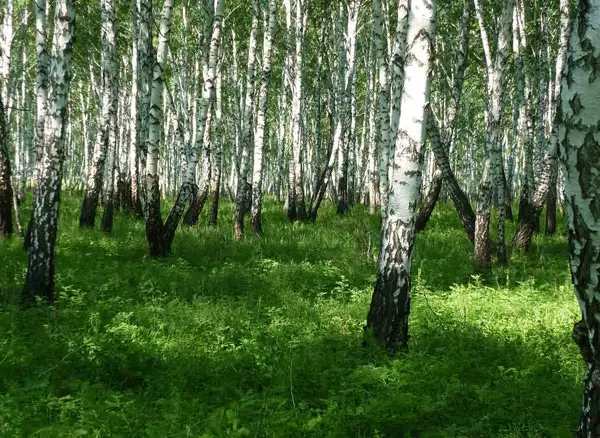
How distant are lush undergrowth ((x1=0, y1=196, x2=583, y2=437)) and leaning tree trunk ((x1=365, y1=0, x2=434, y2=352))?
0.37 meters

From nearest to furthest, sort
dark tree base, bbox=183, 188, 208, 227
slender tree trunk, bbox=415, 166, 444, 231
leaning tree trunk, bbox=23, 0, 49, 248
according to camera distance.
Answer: leaning tree trunk, bbox=23, 0, 49, 248 → slender tree trunk, bbox=415, 166, 444, 231 → dark tree base, bbox=183, 188, 208, 227

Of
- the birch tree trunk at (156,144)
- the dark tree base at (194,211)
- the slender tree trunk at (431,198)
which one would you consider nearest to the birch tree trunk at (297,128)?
the dark tree base at (194,211)

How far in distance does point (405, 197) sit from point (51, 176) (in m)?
4.61

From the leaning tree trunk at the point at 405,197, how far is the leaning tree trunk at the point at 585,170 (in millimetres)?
3004

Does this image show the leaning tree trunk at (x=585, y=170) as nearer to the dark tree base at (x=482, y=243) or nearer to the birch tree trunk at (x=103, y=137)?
the dark tree base at (x=482, y=243)

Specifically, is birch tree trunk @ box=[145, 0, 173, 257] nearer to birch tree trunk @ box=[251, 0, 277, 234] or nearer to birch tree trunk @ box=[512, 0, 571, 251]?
birch tree trunk @ box=[251, 0, 277, 234]

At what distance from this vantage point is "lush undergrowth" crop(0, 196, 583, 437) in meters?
4.05

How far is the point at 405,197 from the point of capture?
219 inches

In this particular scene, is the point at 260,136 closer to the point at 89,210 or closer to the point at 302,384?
the point at 89,210

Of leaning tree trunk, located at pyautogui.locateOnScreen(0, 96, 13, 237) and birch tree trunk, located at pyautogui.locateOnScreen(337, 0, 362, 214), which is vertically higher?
birch tree trunk, located at pyautogui.locateOnScreen(337, 0, 362, 214)

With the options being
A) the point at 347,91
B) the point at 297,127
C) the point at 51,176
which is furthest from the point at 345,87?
the point at 51,176

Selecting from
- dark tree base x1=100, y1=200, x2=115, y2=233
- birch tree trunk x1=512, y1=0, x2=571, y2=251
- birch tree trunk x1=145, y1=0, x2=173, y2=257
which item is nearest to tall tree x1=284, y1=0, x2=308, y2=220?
dark tree base x1=100, y1=200, x2=115, y2=233

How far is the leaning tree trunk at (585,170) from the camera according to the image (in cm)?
238

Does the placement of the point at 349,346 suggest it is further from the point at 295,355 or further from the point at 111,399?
the point at 111,399
